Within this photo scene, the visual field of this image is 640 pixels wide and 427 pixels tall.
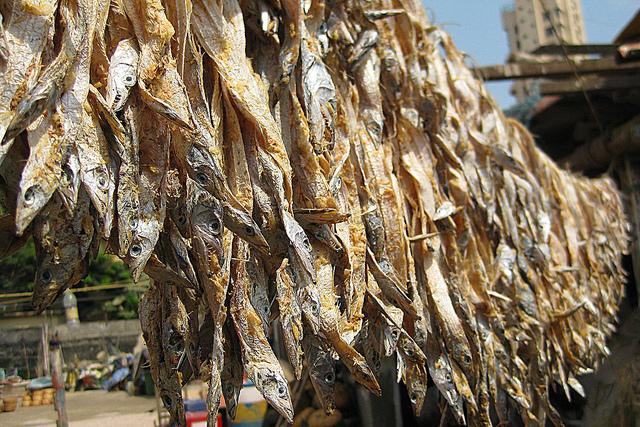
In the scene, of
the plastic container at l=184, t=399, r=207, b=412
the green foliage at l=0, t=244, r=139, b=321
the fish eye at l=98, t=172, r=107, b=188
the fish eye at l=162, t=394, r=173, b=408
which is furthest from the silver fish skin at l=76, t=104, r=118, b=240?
the green foliage at l=0, t=244, r=139, b=321

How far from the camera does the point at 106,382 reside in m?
10.9

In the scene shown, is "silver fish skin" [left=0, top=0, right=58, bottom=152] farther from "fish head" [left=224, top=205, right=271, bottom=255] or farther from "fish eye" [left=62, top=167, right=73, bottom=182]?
"fish head" [left=224, top=205, right=271, bottom=255]

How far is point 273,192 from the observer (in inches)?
81.5

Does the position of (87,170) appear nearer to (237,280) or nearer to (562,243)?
(237,280)

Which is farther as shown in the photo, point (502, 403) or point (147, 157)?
point (502, 403)

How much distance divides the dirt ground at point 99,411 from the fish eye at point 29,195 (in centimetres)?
306

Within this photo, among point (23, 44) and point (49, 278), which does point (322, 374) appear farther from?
point (23, 44)

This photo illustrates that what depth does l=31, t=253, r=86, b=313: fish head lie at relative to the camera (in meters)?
1.61

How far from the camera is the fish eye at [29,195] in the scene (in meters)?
1.45

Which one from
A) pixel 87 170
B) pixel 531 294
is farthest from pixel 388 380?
pixel 87 170

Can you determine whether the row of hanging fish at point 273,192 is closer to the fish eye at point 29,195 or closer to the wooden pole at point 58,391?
the fish eye at point 29,195

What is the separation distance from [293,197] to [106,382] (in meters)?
9.48

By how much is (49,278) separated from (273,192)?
2.27ft

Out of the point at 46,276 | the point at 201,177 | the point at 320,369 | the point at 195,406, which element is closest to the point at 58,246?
the point at 46,276
